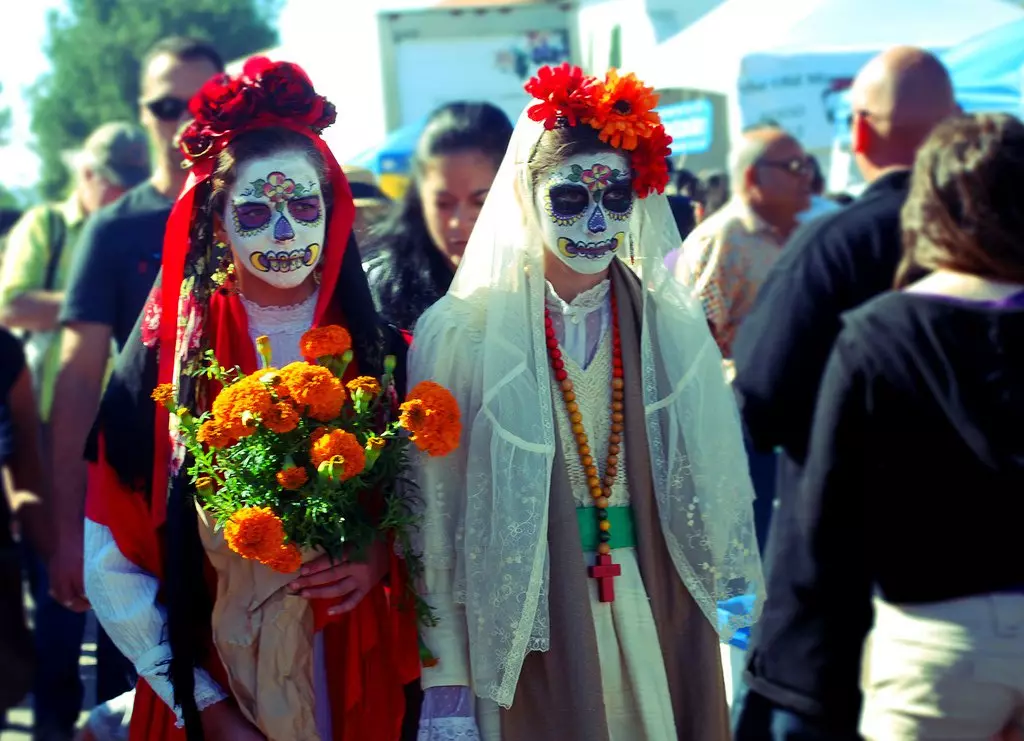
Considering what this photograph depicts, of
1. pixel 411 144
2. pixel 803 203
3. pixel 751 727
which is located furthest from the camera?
pixel 411 144

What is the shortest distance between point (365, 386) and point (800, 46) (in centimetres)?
781

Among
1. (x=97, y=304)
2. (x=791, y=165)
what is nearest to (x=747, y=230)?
(x=791, y=165)

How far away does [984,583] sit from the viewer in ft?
9.71

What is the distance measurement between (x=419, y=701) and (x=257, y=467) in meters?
0.74

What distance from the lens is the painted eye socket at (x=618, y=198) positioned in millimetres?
3260

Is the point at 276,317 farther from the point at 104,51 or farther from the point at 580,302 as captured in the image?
the point at 104,51

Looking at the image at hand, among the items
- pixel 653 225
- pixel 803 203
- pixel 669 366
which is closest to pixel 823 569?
pixel 669 366

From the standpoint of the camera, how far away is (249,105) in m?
3.18

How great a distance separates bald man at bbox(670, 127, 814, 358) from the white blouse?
110 inches

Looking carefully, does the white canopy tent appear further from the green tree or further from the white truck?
the green tree

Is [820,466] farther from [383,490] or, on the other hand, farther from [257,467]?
[257,467]

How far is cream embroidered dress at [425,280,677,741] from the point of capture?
123 inches

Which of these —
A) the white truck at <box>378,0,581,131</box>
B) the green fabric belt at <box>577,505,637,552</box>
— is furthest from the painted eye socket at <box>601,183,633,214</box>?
the white truck at <box>378,0,581,131</box>

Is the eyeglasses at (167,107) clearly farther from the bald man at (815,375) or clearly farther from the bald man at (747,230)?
the bald man at (815,375)
